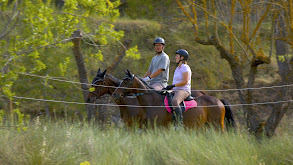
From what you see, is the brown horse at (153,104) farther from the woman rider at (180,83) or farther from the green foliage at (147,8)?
the green foliage at (147,8)

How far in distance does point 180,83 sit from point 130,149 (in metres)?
1.95

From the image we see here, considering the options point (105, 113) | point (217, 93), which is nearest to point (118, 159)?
point (105, 113)

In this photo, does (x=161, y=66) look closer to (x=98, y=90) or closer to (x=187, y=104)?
(x=187, y=104)

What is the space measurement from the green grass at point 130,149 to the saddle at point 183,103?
118cm

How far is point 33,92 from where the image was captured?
1231 centimetres

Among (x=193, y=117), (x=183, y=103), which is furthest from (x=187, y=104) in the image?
(x=193, y=117)

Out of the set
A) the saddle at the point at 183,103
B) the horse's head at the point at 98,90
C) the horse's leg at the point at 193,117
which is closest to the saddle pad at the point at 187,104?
the saddle at the point at 183,103

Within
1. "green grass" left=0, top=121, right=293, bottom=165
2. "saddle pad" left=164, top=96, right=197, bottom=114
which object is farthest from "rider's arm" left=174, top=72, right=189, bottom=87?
"green grass" left=0, top=121, right=293, bottom=165

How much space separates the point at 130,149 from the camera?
5949 mm

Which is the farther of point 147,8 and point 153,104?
point 147,8

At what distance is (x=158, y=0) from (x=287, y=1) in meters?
12.4

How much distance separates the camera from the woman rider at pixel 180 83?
7326mm

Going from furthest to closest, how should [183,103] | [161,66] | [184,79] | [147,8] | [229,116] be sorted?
[147,8] < [229,116] < [161,66] < [183,103] < [184,79]

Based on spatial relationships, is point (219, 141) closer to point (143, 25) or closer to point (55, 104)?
point (55, 104)
